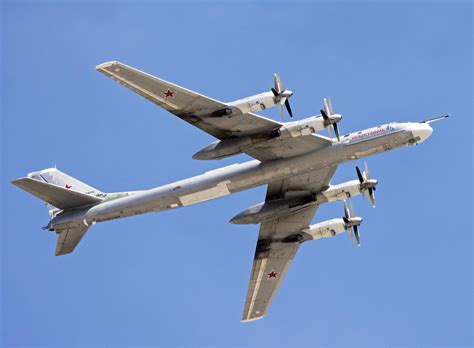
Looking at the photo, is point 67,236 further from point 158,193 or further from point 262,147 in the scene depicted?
point 262,147

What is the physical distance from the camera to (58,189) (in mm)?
54281

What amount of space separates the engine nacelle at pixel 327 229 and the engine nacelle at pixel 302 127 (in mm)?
9833

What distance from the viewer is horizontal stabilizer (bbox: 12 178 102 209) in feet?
174

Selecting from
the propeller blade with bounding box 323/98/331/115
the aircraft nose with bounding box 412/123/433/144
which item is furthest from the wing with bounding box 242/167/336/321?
the propeller blade with bounding box 323/98/331/115

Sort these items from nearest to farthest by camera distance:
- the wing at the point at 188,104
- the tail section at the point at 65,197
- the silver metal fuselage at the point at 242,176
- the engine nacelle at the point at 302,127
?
1. the wing at the point at 188,104
2. the engine nacelle at the point at 302,127
3. the silver metal fuselage at the point at 242,176
4. the tail section at the point at 65,197

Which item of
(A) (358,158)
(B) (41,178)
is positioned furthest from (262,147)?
(B) (41,178)

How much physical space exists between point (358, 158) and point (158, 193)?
12.2 metres

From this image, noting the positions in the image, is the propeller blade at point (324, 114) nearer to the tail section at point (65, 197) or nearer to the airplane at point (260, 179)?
the airplane at point (260, 179)

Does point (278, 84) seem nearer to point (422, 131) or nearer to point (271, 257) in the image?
point (422, 131)

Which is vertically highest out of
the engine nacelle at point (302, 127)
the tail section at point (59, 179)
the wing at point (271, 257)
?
the tail section at point (59, 179)

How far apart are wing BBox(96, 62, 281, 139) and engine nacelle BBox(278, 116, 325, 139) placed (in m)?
0.52

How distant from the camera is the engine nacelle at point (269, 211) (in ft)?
187

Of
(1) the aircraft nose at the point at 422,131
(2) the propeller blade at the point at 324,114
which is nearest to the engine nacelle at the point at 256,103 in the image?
(2) the propeller blade at the point at 324,114

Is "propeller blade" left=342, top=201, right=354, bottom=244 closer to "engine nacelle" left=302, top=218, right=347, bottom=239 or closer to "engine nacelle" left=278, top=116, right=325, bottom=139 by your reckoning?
"engine nacelle" left=302, top=218, right=347, bottom=239
